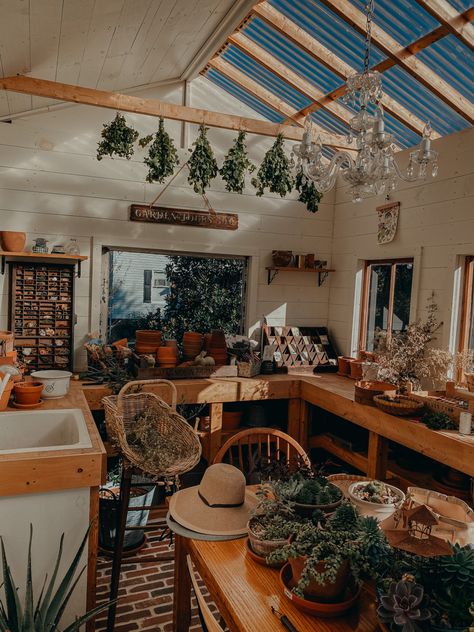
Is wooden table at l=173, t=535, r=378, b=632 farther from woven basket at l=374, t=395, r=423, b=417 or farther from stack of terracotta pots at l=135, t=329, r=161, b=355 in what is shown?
stack of terracotta pots at l=135, t=329, r=161, b=355

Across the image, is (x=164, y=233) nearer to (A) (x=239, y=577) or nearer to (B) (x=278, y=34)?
(B) (x=278, y=34)

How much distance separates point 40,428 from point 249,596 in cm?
204

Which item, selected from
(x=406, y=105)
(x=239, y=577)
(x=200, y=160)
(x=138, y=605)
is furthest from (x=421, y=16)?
(x=138, y=605)

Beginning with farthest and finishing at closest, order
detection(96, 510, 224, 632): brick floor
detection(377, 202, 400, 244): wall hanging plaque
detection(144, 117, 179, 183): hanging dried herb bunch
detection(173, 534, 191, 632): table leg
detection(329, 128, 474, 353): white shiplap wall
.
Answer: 1. detection(377, 202, 400, 244): wall hanging plaque
2. detection(329, 128, 474, 353): white shiplap wall
3. detection(144, 117, 179, 183): hanging dried herb bunch
4. detection(96, 510, 224, 632): brick floor
5. detection(173, 534, 191, 632): table leg

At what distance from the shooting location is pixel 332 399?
14.4 ft

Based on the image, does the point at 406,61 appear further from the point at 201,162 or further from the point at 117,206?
the point at 117,206

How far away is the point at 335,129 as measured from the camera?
480 centimetres

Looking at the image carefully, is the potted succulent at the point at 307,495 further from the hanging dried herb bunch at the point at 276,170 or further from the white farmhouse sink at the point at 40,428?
the hanging dried herb bunch at the point at 276,170

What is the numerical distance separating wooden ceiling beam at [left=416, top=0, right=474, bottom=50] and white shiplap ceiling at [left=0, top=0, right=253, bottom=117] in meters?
1.12

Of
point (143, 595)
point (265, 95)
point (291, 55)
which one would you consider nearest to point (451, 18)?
point (291, 55)

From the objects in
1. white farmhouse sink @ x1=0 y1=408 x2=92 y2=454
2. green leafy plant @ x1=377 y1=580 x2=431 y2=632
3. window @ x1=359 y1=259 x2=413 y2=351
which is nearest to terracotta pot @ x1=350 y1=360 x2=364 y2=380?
window @ x1=359 y1=259 x2=413 y2=351

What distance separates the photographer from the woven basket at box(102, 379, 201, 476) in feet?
8.64

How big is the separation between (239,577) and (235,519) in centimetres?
32

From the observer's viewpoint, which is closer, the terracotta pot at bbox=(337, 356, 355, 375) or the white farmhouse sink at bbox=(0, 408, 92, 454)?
the white farmhouse sink at bbox=(0, 408, 92, 454)
